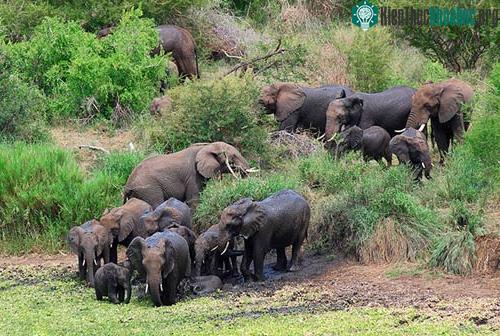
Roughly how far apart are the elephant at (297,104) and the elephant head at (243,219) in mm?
5811

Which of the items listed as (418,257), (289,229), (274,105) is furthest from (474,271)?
(274,105)

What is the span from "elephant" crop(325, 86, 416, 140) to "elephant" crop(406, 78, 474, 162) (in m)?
0.49

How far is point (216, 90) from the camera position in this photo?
19.5 metres

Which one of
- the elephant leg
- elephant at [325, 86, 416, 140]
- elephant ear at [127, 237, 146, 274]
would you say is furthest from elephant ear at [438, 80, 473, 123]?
elephant ear at [127, 237, 146, 274]

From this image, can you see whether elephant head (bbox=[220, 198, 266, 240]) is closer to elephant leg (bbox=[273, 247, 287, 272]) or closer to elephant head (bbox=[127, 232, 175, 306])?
elephant leg (bbox=[273, 247, 287, 272])

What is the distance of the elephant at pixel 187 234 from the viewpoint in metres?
15.2

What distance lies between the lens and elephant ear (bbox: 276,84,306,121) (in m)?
21.1

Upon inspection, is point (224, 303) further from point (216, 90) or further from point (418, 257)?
point (216, 90)

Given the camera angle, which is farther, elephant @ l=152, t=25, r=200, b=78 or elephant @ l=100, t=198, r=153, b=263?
elephant @ l=152, t=25, r=200, b=78

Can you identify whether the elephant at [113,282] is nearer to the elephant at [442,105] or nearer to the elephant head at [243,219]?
the elephant head at [243,219]

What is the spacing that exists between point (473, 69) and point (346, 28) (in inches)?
128

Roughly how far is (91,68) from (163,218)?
7.10 m

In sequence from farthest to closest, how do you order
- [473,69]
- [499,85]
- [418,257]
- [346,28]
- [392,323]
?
[346,28], [473,69], [499,85], [418,257], [392,323]

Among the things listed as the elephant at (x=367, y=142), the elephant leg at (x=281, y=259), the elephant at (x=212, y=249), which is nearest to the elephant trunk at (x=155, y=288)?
the elephant at (x=212, y=249)
